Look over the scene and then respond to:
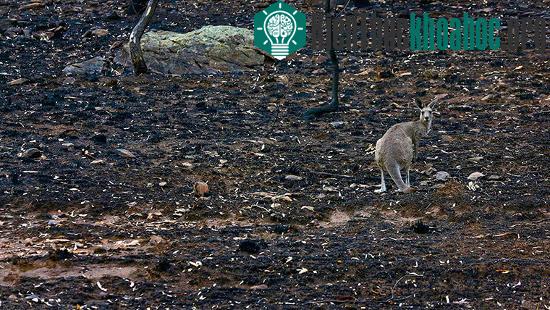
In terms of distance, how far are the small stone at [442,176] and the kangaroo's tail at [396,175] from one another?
22.8 inches

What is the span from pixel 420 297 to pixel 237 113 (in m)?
6.79

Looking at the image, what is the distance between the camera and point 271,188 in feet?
34.4

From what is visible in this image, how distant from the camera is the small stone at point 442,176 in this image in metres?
10.7

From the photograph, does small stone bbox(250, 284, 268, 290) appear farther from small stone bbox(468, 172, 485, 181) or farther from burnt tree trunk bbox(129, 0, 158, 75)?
burnt tree trunk bbox(129, 0, 158, 75)

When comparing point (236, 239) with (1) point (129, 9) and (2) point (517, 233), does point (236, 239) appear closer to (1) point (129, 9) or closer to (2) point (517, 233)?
(2) point (517, 233)

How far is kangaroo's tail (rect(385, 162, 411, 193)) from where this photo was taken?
33.4ft

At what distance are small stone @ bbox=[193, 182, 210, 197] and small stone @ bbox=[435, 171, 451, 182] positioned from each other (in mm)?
2544

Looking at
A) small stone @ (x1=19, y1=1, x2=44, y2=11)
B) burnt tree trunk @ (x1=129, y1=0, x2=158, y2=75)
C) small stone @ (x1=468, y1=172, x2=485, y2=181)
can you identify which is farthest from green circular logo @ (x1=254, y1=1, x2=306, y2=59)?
small stone @ (x1=468, y1=172, x2=485, y2=181)

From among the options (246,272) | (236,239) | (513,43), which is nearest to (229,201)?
(236,239)

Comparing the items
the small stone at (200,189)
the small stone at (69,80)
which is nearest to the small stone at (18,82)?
the small stone at (69,80)

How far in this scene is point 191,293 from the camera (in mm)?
7520

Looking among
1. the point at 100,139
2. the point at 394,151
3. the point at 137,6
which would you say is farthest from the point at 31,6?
the point at 394,151

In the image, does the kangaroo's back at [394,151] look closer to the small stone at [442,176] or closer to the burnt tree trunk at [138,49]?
the small stone at [442,176]

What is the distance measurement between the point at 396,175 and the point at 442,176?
729mm
